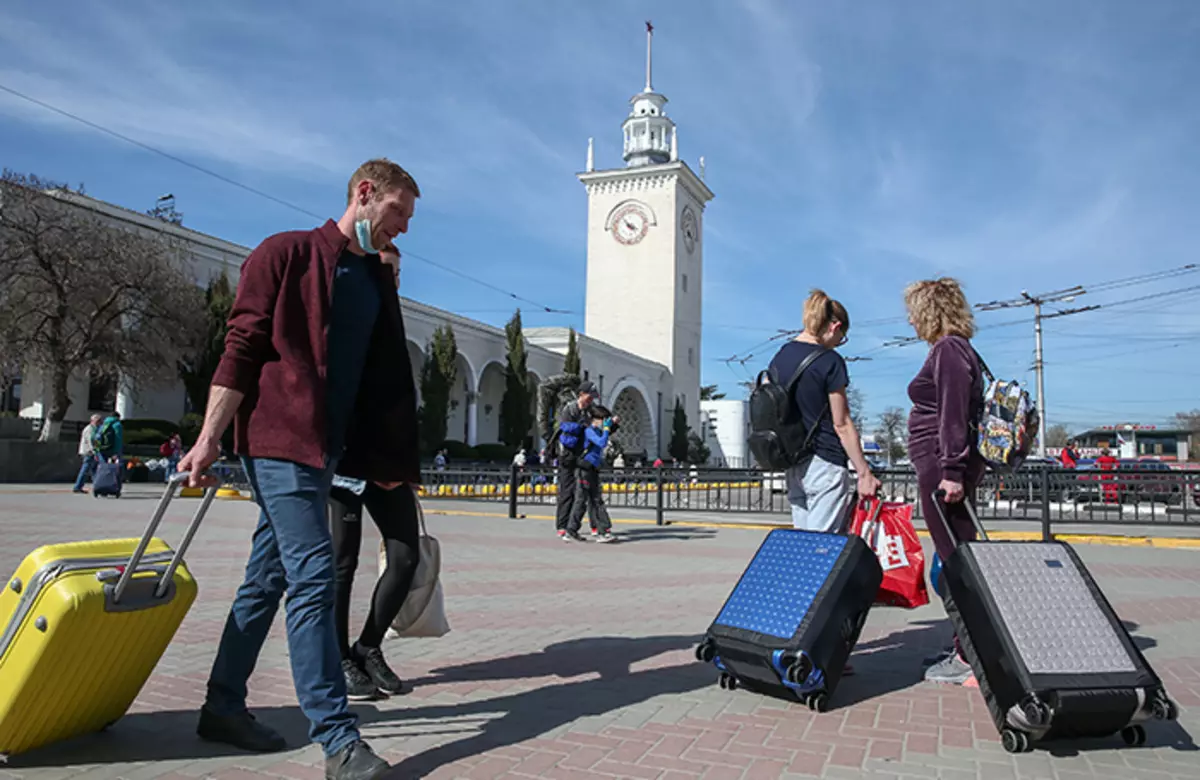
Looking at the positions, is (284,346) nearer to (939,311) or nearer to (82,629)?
(82,629)

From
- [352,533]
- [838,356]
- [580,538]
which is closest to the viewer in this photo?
[352,533]

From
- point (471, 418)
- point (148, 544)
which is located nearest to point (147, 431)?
point (471, 418)

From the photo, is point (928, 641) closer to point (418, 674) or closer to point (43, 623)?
point (418, 674)

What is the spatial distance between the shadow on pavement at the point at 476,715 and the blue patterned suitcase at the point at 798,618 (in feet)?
1.11

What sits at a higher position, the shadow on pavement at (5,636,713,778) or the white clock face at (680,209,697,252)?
the white clock face at (680,209,697,252)

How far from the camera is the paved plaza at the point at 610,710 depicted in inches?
110

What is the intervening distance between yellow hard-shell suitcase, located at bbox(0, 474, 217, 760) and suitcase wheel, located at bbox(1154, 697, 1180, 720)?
317cm

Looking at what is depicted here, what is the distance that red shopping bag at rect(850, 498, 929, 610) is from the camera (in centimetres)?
397

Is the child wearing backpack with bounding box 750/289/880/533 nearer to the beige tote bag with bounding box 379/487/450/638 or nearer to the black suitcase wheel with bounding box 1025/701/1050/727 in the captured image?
the black suitcase wheel with bounding box 1025/701/1050/727

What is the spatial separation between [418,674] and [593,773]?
1450 millimetres

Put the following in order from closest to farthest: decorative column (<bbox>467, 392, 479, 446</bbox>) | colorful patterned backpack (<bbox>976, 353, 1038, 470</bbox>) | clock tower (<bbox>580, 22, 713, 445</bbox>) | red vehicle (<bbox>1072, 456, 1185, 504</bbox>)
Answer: colorful patterned backpack (<bbox>976, 353, 1038, 470</bbox>)
red vehicle (<bbox>1072, 456, 1185, 504</bbox>)
decorative column (<bbox>467, 392, 479, 446</bbox>)
clock tower (<bbox>580, 22, 713, 445</bbox>)

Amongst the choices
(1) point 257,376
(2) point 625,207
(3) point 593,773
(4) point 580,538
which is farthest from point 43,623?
(2) point 625,207

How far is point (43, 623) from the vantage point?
8.25ft

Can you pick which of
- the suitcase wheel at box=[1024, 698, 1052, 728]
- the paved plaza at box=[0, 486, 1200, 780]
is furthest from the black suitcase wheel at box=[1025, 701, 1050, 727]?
the paved plaza at box=[0, 486, 1200, 780]
